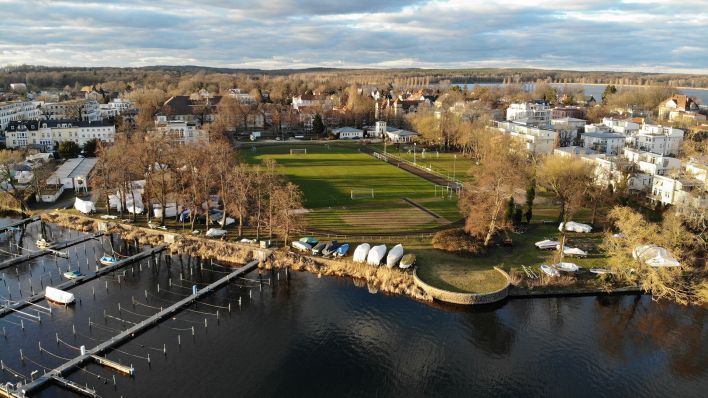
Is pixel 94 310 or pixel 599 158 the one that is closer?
pixel 94 310

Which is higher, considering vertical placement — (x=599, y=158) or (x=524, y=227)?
(x=599, y=158)

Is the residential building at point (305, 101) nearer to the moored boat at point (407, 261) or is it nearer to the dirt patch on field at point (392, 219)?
the dirt patch on field at point (392, 219)

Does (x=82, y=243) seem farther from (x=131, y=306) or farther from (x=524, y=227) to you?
(x=524, y=227)

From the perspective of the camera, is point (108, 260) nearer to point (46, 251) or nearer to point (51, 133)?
point (46, 251)

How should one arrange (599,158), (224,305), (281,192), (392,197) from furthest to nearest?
(599,158)
(392,197)
(281,192)
(224,305)

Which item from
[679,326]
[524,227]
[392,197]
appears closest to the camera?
[679,326]

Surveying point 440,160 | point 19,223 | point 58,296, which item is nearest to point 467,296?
point 58,296

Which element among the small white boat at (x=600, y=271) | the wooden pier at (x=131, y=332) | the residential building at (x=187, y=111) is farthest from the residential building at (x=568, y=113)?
the wooden pier at (x=131, y=332)

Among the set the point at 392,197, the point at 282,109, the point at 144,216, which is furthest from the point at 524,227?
the point at 282,109
